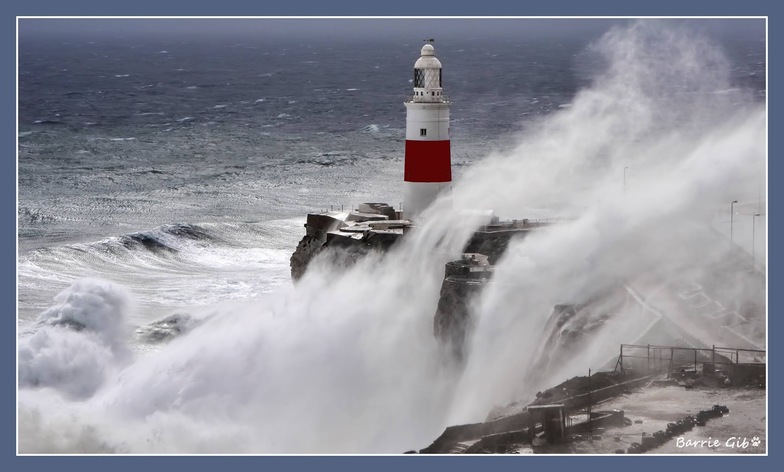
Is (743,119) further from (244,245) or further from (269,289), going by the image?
(244,245)

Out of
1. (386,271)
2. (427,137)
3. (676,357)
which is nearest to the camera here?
(676,357)

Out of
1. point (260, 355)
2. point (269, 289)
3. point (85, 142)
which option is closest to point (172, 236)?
point (269, 289)

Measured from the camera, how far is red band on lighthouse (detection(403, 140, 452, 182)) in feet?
107

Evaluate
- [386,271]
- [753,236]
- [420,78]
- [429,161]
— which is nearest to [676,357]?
[753,236]

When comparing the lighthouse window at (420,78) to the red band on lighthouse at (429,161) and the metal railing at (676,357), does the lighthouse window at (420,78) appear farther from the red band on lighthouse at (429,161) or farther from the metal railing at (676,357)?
the metal railing at (676,357)

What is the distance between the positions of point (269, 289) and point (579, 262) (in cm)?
822

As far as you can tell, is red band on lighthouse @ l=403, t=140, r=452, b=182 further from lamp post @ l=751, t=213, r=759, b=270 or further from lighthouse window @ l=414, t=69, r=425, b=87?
lamp post @ l=751, t=213, r=759, b=270

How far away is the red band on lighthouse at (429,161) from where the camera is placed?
3259 cm

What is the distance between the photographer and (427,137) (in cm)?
3253

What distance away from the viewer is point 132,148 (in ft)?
181

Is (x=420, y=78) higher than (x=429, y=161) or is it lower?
higher

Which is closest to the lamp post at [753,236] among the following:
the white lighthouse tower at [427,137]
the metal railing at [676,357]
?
the metal railing at [676,357]

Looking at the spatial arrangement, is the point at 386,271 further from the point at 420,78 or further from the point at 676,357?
the point at 676,357

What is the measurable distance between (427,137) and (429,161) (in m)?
0.40
